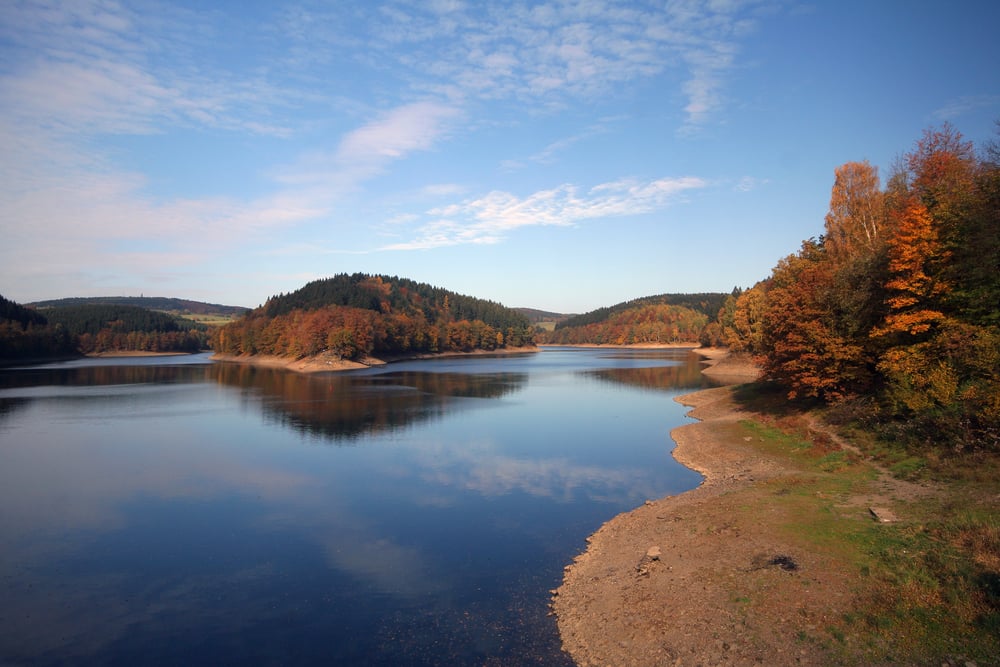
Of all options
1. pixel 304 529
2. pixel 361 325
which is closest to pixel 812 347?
pixel 304 529

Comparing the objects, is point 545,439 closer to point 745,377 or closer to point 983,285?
point 983,285

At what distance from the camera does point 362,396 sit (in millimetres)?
59938

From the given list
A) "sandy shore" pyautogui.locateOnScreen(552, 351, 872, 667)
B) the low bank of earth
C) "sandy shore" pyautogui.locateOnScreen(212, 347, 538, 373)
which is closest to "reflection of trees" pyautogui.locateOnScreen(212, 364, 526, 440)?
"sandy shore" pyautogui.locateOnScreen(212, 347, 538, 373)

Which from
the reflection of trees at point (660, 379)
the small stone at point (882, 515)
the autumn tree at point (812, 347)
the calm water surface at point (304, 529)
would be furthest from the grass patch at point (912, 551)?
the reflection of trees at point (660, 379)

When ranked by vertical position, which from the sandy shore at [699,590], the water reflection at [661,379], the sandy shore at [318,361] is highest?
the sandy shore at [318,361]

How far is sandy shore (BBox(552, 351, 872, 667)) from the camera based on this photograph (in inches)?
422

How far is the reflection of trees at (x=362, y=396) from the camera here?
4272 centimetres

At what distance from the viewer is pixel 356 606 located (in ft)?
45.1

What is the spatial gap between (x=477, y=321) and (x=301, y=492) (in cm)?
15740

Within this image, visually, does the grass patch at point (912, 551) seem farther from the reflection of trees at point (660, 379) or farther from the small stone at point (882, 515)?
the reflection of trees at point (660, 379)

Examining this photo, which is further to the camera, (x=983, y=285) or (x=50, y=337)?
(x=50, y=337)

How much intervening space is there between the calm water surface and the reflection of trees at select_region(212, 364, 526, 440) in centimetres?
80

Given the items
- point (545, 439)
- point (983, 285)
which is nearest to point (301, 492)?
point (545, 439)

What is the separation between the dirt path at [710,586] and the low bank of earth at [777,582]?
35mm
